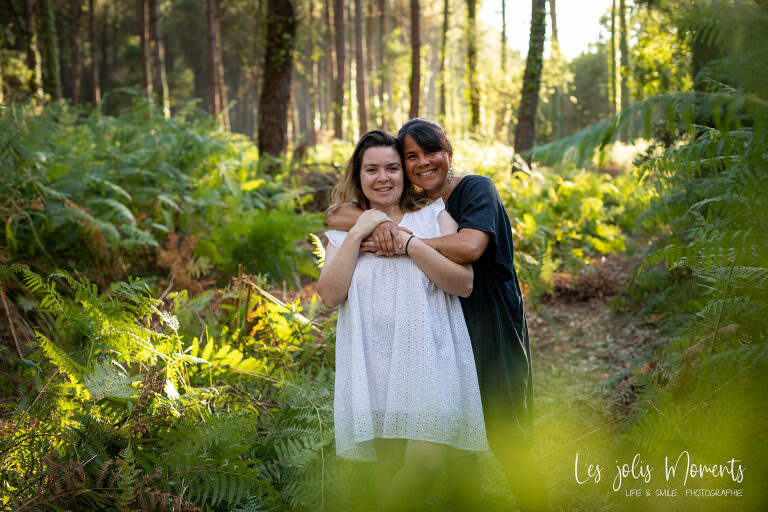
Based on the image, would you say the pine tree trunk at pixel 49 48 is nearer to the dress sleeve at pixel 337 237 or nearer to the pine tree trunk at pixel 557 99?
the dress sleeve at pixel 337 237

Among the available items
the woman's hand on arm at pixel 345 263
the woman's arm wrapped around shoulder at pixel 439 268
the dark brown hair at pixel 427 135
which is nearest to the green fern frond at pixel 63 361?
the woman's hand on arm at pixel 345 263

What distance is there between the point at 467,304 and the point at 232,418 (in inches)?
51.4

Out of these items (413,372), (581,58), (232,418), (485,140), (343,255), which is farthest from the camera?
(581,58)

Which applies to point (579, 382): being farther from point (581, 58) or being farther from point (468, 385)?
point (581, 58)

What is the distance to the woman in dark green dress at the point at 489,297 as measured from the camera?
2354mm

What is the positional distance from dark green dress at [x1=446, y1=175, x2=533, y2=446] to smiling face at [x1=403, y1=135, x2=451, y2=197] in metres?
0.13

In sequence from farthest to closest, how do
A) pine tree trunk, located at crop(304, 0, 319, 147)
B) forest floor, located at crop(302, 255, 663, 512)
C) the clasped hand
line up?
pine tree trunk, located at crop(304, 0, 319, 147), forest floor, located at crop(302, 255, 663, 512), the clasped hand

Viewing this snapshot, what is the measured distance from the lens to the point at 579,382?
4.34 metres

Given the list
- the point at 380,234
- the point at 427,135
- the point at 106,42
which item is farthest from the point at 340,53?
the point at 106,42

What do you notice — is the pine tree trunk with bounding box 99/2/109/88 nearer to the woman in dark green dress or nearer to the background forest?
the background forest

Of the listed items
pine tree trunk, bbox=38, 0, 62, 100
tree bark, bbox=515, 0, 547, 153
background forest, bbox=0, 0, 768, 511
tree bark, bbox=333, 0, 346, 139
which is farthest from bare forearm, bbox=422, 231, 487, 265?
tree bark, bbox=333, 0, 346, 139

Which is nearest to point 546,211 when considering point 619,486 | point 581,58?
point 619,486

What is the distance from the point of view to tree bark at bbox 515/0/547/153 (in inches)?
387

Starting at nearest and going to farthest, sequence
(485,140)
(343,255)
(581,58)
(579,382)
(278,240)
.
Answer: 1. (343,255)
2. (579,382)
3. (278,240)
4. (485,140)
5. (581,58)
